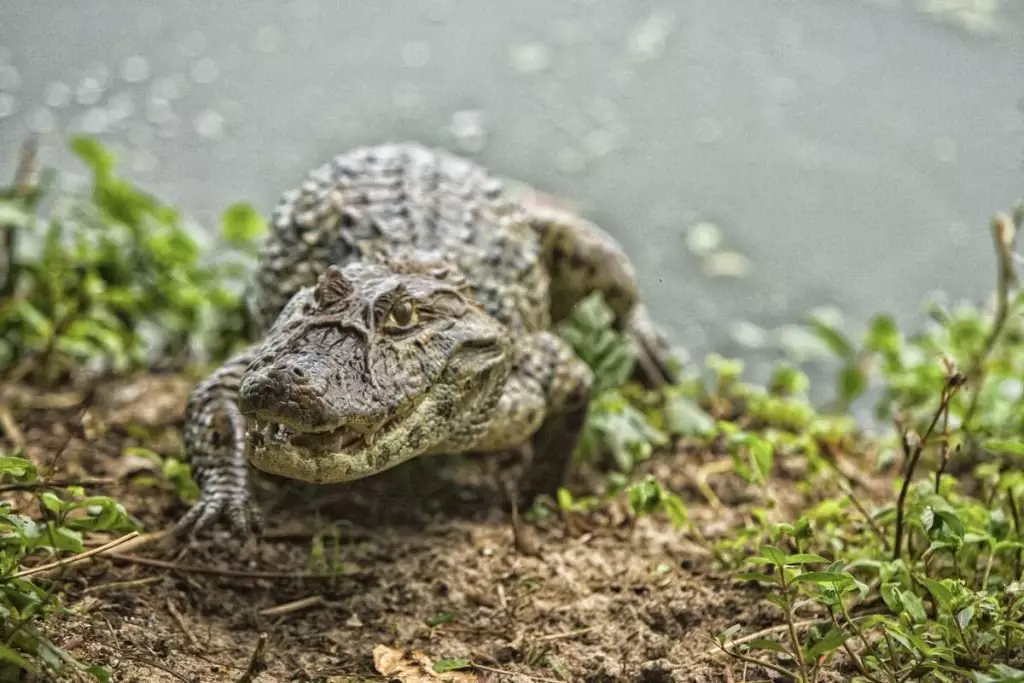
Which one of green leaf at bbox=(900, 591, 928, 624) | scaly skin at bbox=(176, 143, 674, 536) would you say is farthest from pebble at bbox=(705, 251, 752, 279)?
green leaf at bbox=(900, 591, 928, 624)

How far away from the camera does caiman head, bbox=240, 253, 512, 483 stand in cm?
247

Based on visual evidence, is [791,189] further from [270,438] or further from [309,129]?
[270,438]

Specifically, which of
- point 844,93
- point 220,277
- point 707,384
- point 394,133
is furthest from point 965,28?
point 220,277

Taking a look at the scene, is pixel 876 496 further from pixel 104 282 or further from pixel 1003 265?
pixel 104 282

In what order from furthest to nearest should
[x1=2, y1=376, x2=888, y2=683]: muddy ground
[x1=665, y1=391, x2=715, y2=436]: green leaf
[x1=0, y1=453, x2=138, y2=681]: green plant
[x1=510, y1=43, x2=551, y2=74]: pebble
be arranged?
[x1=510, y1=43, x2=551, y2=74]: pebble
[x1=665, y1=391, x2=715, y2=436]: green leaf
[x1=2, y1=376, x2=888, y2=683]: muddy ground
[x1=0, y1=453, x2=138, y2=681]: green plant

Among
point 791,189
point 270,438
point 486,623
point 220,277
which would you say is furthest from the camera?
point 791,189

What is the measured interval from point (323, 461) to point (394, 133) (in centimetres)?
390

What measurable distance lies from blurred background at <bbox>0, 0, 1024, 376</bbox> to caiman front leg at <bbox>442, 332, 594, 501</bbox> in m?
1.80

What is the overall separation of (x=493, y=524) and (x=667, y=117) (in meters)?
3.94

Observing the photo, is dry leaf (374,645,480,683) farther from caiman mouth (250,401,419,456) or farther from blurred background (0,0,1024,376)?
blurred background (0,0,1024,376)

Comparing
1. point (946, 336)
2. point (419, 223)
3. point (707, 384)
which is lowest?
point (707, 384)

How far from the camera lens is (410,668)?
253 centimetres

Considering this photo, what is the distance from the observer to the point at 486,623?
282 centimetres

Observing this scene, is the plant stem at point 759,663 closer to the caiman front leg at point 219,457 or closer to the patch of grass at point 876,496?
the patch of grass at point 876,496
